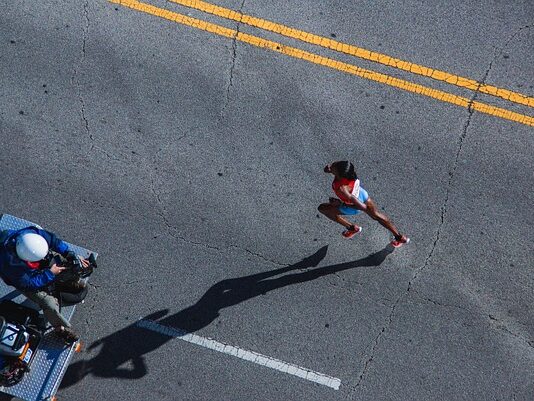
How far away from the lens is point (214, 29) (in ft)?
29.7

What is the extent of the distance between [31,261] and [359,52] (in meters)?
5.05

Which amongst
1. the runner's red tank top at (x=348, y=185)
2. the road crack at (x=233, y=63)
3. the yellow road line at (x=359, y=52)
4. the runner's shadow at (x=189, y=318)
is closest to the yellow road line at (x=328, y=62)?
the road crack at (x=233, y=63)

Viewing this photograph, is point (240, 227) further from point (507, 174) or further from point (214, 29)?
point (507, 174)

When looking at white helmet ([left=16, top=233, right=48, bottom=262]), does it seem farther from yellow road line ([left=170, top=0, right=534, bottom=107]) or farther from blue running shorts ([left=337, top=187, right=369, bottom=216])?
yellow road line ([left=170, top=0, right=534, bottom=107])

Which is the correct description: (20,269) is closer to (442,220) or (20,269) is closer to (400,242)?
(400,242)

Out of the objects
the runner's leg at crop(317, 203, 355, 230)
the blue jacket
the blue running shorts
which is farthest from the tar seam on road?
the blue running shorts

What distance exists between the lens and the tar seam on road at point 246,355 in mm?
8031

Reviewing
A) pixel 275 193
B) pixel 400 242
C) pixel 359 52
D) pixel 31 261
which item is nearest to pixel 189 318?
pixel 275 193

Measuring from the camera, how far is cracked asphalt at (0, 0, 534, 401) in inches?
318

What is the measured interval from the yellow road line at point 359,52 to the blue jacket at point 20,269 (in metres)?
3.97

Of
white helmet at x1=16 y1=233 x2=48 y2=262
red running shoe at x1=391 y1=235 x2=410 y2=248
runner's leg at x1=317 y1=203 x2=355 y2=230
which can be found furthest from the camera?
red running shoe at x1=391 y1=235 x2=410 y2=248

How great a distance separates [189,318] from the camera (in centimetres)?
820

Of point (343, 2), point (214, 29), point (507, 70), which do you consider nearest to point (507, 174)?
point (507, 70)

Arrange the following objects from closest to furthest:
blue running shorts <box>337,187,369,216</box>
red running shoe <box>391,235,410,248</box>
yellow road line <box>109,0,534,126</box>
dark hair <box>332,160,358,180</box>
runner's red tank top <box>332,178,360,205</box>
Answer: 1. dark hair <box>332,160,358,180</box>
2. runner's red tank top <box>332,178,360,205</box>
3. blue running shorts <box>337,187,369,216</box>
4. red running shoe <box>391,235,410,248</box>
5. yellow road line <box>109,0,534,126</box>
